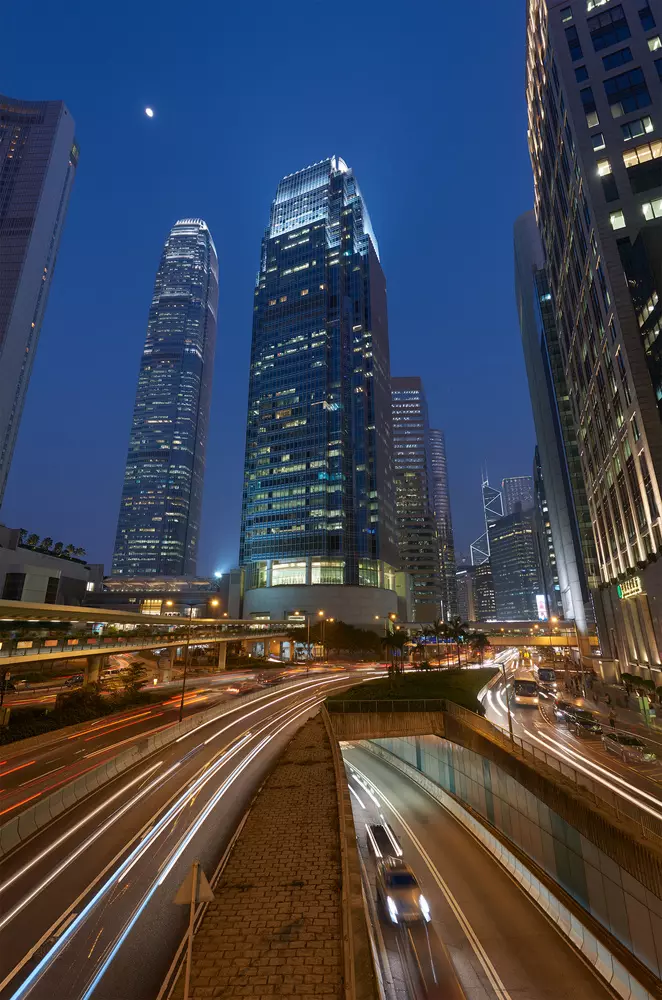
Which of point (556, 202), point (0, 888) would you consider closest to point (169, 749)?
point (0, 888)

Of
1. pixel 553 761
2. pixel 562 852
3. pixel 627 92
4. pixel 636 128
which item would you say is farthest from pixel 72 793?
pixel 627 92

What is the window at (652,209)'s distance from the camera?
5759 centimetres

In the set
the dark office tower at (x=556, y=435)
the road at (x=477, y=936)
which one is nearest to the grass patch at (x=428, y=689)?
the road at (x=477, y=936)

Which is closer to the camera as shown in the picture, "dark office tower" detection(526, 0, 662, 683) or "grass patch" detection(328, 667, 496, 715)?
"grass patch" detection(328, 667, 496, 715)

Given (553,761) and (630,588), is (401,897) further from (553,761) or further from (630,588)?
(630,588)

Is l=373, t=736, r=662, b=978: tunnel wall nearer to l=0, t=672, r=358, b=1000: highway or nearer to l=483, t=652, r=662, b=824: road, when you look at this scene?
l=483, t=652, r=662, b=824: road

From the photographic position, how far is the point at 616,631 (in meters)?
74.9

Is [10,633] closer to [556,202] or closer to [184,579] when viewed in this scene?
[556,202]

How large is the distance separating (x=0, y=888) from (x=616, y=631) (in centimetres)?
8503

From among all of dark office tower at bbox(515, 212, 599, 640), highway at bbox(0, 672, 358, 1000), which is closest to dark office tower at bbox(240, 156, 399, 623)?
dark office tower at bbox(515, 212, 599, 640)

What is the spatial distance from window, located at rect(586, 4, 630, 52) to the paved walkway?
101303mm

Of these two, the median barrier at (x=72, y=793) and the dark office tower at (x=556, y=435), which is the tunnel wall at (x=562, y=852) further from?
the dark office tower at (x=556, y=435)

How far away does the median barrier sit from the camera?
16.5m

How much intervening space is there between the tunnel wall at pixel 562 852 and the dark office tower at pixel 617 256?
35.4 metres
